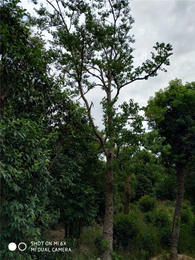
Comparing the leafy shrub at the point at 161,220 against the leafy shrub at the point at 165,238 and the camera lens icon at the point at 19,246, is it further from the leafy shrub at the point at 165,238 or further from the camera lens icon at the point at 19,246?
the camera lens icon at the point at 19,246

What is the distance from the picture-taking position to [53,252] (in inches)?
188

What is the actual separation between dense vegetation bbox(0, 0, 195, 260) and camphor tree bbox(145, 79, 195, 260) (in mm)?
29

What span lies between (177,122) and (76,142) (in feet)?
9.44

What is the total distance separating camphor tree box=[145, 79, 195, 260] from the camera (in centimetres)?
566

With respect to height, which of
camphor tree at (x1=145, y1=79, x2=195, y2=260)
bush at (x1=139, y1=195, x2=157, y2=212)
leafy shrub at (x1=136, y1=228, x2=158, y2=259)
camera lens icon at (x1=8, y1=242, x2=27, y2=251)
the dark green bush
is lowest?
leafy shrub at (x1=136, y1=228, x2=158, y2=259)

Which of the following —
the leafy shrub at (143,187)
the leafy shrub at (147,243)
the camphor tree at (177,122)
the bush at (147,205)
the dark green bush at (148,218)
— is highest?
the camphor tree at (177,122)

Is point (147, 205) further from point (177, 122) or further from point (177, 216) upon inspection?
point (177, 122)

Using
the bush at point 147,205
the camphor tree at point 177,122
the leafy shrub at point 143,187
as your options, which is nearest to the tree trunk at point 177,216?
the camphor tree at point 177,122

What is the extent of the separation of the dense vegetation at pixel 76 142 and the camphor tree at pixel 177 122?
0.03m

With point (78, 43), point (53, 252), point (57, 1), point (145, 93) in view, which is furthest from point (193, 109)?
point (53, 252)

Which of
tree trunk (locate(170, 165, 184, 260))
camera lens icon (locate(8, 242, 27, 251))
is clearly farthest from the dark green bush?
camera lens icon (locate(8, 242, 27, 251))

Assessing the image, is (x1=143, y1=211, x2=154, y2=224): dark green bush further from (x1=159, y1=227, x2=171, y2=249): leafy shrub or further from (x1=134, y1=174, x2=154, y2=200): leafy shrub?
(x1=134, y1=174, x2=154, y2=200): leafy shrub

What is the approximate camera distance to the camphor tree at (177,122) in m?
5.66

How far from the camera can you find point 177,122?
19.1ft
